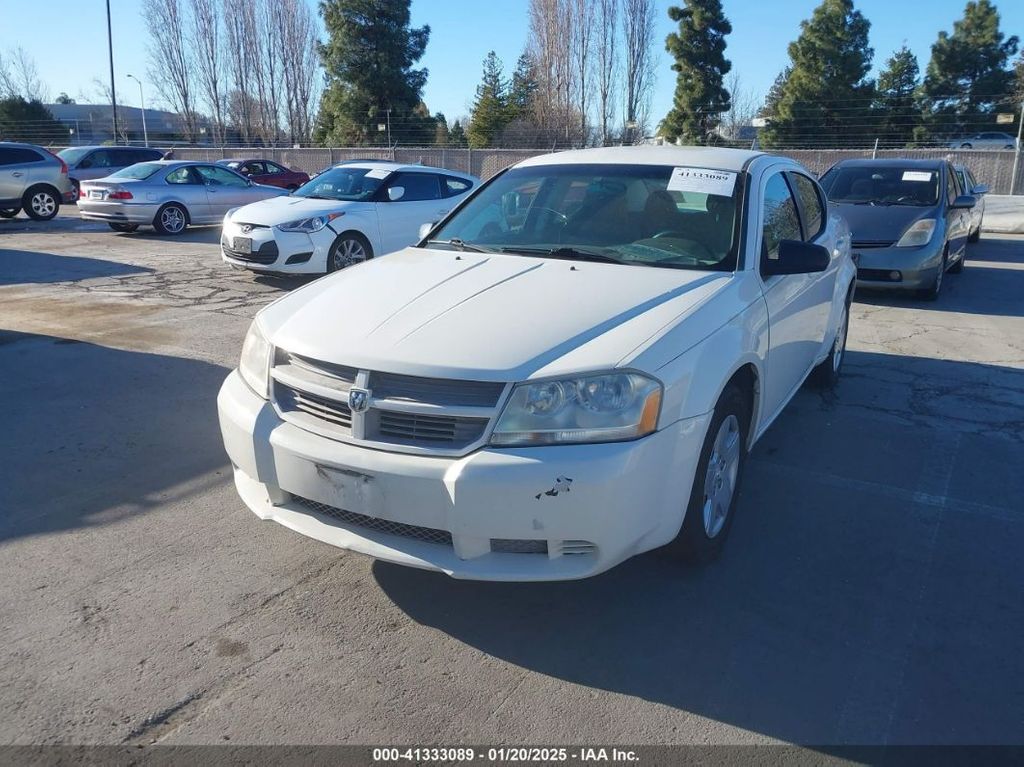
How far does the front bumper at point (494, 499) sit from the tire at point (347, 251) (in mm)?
7532

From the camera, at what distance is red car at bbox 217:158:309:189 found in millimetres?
22927

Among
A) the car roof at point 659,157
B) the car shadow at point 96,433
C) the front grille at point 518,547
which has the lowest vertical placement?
the car shadow at point 96,433

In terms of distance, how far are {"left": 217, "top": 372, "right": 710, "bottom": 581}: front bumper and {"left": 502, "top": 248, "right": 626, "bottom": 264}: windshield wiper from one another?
114cm

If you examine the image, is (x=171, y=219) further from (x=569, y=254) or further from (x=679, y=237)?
(x=679, y=237)

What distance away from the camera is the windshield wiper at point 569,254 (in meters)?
3.99

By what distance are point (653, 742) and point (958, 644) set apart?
1.32m

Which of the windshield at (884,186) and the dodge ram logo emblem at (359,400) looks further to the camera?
the windshield at (884,186)

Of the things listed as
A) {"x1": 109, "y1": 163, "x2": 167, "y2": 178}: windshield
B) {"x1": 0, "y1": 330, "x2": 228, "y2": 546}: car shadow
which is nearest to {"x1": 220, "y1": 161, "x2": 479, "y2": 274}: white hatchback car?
{"x1": 0, "y1": 330, "x2": 228, "y2": 546}: car shadow

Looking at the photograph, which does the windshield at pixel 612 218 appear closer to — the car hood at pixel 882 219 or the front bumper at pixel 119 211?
the car hood at pixel 882 219

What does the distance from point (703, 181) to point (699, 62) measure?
123 ft

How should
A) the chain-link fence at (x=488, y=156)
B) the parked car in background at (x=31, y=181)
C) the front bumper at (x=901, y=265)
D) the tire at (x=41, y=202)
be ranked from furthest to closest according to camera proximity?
the chain-link fence at (x=488, y=156), the tire at (x=41, y=202), the parked car in background at (x=31, y=181), the front bumper at (x=901, y=265)

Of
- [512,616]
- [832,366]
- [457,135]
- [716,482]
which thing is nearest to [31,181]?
Result: [832,366]

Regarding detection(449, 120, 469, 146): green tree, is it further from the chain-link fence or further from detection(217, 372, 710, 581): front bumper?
detection(217, 372, 710, 581): front bumper

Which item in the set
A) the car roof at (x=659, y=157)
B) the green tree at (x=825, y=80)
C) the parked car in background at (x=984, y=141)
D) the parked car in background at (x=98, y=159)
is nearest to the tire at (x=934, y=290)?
the car roof at (x=659, y=157)
